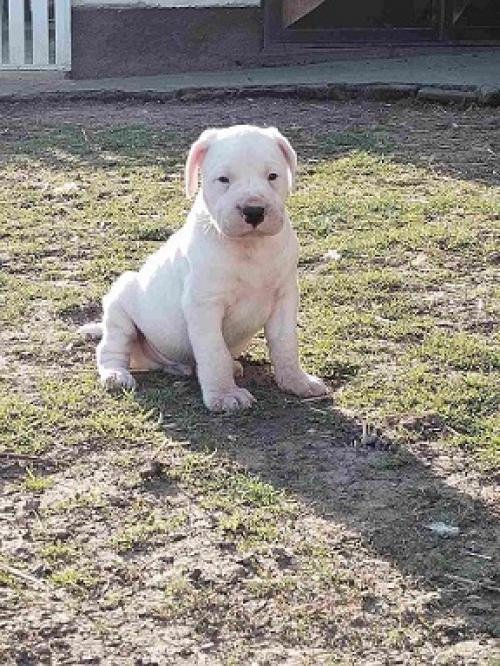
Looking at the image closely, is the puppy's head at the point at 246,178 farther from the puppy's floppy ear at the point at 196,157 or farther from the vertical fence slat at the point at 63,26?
the vertical fence slat at the point at 63,26

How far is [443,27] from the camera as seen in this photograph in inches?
524

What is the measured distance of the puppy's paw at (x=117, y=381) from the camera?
5008mm

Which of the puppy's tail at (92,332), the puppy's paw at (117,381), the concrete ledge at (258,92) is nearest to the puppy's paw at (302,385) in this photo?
the puppy's paw at (117,381)

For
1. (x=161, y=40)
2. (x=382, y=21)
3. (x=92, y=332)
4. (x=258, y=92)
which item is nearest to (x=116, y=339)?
(x=92, y=332)

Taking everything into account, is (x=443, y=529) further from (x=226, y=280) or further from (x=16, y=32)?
(x=16, y=32)

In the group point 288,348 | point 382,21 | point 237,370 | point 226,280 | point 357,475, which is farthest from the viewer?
point 382,21

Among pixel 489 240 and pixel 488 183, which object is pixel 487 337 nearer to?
pixel 489 240

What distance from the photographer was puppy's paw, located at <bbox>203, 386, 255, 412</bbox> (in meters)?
4.79

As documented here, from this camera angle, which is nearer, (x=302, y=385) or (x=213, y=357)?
(x=213, y=357)

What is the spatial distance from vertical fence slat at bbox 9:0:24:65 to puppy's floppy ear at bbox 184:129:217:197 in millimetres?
7817

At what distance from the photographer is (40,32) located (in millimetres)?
12234

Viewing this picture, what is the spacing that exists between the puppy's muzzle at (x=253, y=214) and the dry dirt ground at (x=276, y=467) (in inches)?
27.9

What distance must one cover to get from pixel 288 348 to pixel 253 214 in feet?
2.04

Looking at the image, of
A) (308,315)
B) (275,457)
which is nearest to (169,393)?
Result: (275,457)
